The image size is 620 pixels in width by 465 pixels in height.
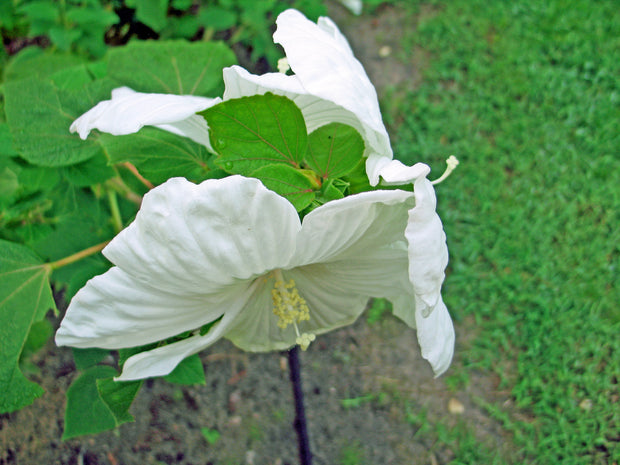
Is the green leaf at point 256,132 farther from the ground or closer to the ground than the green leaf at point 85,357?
farther from the ground

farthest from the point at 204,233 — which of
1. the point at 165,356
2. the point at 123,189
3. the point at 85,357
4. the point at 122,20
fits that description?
the point at 122,20

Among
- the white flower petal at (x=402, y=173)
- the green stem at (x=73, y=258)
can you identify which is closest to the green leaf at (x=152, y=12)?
the green stem at (x=73, y=258)

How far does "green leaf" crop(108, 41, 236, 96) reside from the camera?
1.10 meters

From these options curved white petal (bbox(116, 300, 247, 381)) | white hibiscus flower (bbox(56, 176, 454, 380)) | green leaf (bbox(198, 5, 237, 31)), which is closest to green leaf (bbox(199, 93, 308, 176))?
white hibiscus flower (bbox(56, 176, 454, 380))

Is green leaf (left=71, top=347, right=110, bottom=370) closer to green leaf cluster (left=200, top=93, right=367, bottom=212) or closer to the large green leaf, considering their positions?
the large green leaf

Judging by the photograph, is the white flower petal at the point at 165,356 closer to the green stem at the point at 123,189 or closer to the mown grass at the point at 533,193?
the green stem at the point at 123,189

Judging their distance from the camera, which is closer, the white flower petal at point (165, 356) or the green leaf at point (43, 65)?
the white flower petal at point (165, 356)

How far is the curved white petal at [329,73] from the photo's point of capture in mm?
681

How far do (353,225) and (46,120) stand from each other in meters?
0.68

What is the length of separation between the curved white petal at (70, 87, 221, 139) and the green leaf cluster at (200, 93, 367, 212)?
0.12 feet

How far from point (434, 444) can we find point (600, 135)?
61.1 inches

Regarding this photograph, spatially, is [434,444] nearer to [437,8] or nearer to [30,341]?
[30,341]

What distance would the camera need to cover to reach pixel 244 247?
69 cm

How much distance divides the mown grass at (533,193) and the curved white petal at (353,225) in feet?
5.07
